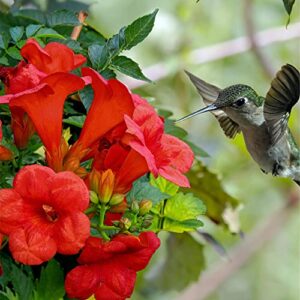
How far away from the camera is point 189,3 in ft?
15.6

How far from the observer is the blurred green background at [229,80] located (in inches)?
163

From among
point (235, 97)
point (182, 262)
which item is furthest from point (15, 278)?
point (182, 262)

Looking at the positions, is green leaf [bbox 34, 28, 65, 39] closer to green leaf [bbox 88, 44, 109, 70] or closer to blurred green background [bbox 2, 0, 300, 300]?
green leaf [bbox 88, 44, 109, 70]

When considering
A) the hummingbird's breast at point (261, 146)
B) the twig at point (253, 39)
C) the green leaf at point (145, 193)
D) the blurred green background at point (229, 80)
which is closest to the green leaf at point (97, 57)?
the green leaf at point (145, 193)

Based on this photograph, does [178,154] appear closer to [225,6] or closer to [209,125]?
[209,125]

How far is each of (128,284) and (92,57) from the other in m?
0.45

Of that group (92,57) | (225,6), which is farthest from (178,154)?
(225,6)

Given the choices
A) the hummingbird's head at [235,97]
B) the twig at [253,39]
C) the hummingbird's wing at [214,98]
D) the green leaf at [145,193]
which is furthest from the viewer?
the twig at [253,39]

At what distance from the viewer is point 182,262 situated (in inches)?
102

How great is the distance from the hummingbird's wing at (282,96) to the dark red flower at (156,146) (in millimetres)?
392

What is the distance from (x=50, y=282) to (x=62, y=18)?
1.87 ft

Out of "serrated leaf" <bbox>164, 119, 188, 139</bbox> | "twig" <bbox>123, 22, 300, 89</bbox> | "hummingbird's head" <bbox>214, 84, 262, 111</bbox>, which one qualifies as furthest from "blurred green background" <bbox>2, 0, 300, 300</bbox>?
"serrated leaf" <bbox>164, 119, 188, 139</bbox>

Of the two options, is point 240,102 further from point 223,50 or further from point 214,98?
point 223,50

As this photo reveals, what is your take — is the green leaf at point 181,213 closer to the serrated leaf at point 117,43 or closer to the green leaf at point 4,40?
the serrated leaf at point 117,43
